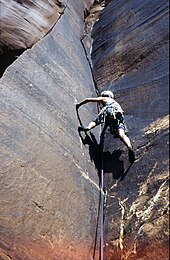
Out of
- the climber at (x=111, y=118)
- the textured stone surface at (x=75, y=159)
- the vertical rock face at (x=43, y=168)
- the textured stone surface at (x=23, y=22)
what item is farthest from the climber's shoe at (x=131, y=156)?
the textured stone surface at (x=23, y=22)

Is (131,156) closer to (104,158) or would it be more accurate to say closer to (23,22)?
(104,158)

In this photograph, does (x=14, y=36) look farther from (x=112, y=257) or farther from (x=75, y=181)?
(x=112, y=257)

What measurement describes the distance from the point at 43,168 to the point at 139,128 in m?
1.38

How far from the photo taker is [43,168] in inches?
171

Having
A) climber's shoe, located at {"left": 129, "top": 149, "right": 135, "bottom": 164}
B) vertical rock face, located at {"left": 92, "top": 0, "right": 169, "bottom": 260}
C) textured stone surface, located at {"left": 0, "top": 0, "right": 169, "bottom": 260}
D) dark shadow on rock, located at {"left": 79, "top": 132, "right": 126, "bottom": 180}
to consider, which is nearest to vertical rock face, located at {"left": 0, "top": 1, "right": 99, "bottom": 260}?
textured stone surface, located at {"left": 0, "top": 0, "right": 169, "bottom": 260}

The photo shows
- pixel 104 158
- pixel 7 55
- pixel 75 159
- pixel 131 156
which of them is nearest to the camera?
pixel 7 55

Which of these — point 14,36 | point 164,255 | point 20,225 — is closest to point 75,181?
point 20,225

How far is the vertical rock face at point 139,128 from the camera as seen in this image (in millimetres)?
3939

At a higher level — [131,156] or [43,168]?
[43,168]

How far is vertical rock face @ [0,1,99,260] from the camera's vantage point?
12.8 ft

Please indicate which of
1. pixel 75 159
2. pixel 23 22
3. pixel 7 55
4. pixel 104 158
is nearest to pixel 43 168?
pixel 75 159

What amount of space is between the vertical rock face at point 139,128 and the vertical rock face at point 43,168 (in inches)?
15.0

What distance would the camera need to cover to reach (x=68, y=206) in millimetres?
4324

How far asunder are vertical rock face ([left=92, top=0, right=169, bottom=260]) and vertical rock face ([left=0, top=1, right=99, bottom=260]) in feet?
1.25
